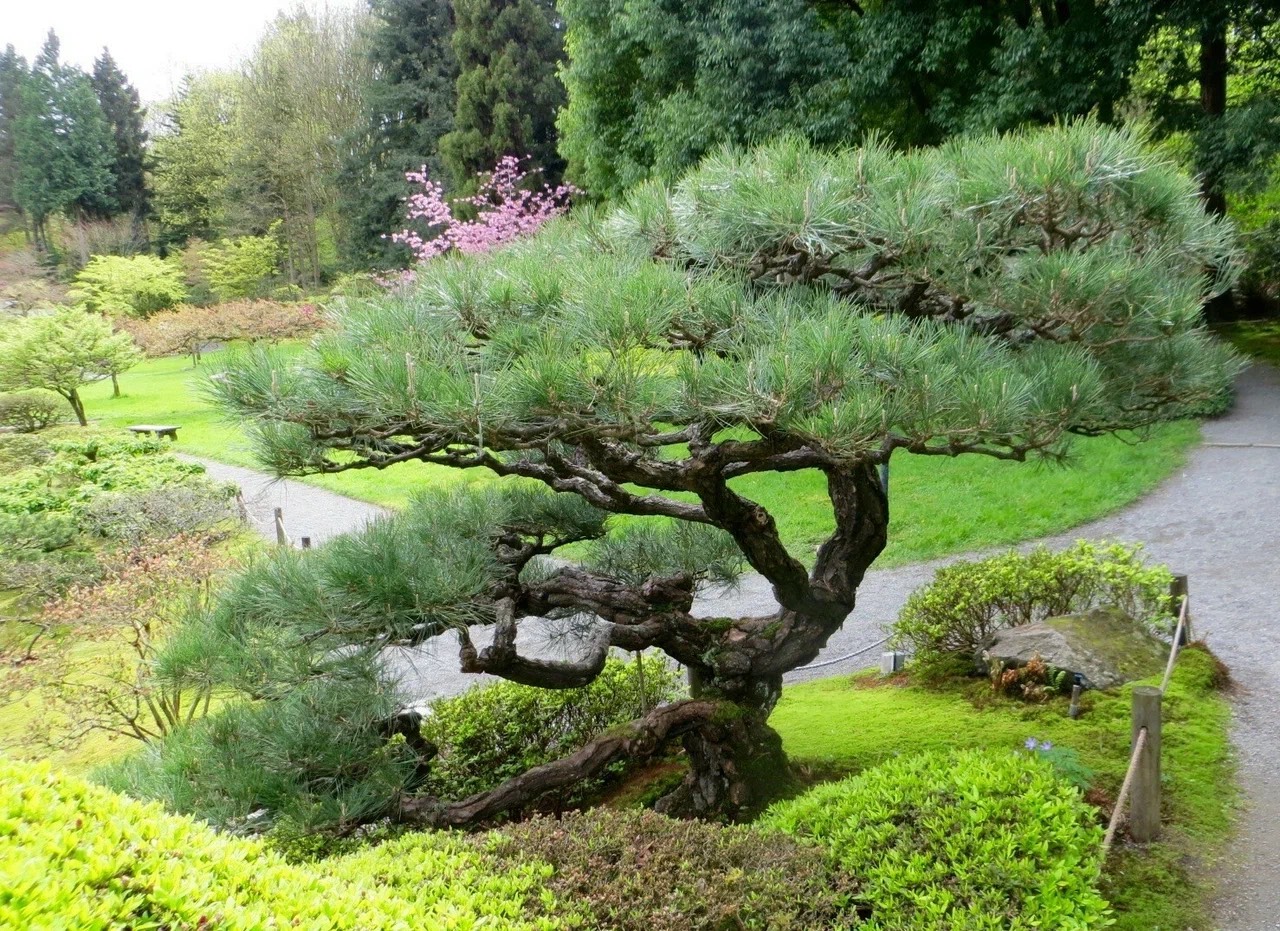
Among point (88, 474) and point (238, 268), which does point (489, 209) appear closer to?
point (238, 268)

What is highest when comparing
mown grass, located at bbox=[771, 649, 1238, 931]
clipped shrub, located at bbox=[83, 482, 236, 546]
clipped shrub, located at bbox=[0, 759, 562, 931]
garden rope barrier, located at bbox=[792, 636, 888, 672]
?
clipped shrub, located at bbox=[0, 759, 562, 931]

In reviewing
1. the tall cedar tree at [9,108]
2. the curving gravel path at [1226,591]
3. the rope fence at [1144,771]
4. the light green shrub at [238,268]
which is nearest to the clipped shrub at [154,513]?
the curving gravel path at [1226,591]

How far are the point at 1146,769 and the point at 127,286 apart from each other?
1903 cm

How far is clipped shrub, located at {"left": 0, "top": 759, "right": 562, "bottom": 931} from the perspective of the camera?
38.5 inches

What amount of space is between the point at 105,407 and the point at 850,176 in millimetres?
15901

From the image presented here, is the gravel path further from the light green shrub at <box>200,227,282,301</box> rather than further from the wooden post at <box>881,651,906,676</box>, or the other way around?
the light green shrub at <box>200,227,282,301</box>

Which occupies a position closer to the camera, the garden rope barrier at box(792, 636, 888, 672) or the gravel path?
the garden rope barrier at box(792, 636, 888, 672)

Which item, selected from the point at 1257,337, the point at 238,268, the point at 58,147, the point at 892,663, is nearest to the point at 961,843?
the point at 892,663

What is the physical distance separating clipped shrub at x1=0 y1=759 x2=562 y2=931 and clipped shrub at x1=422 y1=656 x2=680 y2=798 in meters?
1.98

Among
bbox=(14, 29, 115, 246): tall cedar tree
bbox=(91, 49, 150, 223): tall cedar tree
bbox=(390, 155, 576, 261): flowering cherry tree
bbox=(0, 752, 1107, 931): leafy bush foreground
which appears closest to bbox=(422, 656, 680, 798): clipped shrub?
bbox=(0, 752, 1107, 931): leafy bush foreground

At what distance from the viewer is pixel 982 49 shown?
8.85 metres

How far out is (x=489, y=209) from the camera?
15.5 m

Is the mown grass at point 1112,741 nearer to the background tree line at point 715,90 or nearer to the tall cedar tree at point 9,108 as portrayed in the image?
the background tree line at point 715,90

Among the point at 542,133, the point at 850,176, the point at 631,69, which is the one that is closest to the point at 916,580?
the point at 850,176
